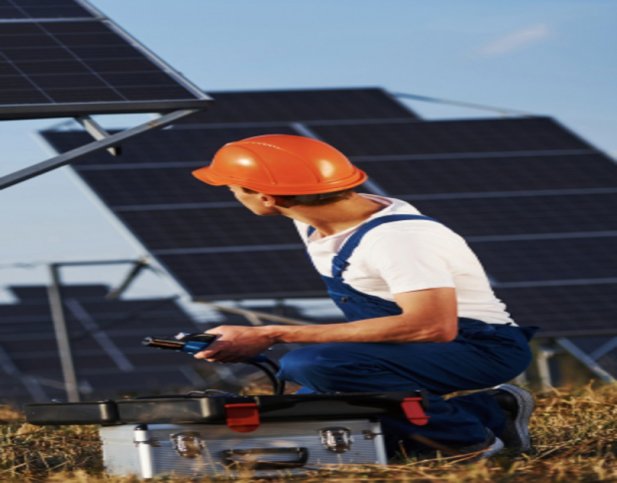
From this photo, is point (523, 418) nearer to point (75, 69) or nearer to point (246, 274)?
point (75, 69)

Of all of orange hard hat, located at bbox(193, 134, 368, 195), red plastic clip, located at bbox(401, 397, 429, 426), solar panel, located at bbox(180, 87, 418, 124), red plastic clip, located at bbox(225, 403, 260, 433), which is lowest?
red plastic clip, located at bbox(401, 397, 429, 426)

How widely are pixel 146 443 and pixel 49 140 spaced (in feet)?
40.3

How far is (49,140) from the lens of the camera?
16453mm

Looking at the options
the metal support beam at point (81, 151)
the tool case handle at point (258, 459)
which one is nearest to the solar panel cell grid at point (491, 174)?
the metal support beam at point (81, 151)

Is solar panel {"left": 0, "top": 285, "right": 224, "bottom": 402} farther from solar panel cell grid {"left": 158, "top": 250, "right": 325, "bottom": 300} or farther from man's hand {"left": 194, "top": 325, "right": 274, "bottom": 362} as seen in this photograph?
man's hand {"left": 194, "top": 325, "right": 274, "bottom": 362}

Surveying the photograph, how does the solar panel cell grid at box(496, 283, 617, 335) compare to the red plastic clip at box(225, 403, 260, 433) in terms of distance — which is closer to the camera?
the red plastic clip at box(225, 403, 260, 433)

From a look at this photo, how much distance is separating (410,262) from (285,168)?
54 cm

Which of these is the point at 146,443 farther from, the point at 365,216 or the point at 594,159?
the point at 594,159

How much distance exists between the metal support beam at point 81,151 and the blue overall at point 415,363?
307 cm

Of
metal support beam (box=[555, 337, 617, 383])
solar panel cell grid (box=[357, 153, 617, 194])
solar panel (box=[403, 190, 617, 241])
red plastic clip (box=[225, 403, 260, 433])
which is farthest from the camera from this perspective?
solar panel cell grid (box=[357, 153, 617, 194])

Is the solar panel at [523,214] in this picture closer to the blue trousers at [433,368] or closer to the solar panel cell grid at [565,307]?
the solar panel cell grid at [565,307]

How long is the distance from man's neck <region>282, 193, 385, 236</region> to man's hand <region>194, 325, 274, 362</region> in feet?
1.44

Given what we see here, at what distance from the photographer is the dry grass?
431 centimetres

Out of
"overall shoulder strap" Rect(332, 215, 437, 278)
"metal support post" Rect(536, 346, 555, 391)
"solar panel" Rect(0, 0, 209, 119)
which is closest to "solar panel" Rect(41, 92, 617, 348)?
"metal support post" Rect(536, 346, 555, 391)
